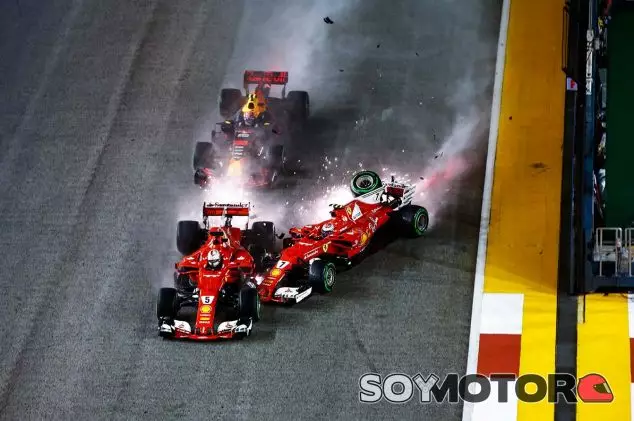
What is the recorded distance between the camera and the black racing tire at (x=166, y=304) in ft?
73.5

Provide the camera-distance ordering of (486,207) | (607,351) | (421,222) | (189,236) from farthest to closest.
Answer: (486,207), (421,222), (189,236), (607,351)

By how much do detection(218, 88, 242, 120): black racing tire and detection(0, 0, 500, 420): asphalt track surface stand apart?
1.56ft

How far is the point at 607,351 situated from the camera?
21.8 meters

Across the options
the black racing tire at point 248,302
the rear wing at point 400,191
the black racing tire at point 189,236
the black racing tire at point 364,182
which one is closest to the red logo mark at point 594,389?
the rear wing at point 400,191

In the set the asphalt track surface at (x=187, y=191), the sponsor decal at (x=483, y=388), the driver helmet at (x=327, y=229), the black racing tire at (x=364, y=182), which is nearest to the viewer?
the sponsor decal at (x=483, y=388)

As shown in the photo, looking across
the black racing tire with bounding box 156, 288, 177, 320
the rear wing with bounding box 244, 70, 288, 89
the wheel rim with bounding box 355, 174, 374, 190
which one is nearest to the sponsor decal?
the black racing tire with bounding box 156, 288, 177, 320

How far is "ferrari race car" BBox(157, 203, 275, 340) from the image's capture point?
22.2 m

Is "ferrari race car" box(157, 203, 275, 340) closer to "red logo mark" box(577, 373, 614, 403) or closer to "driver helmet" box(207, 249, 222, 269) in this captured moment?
"driver helmet" box(207, 249, 222, 269)

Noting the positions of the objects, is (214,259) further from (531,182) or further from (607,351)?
(607,351)

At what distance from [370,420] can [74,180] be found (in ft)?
24.2

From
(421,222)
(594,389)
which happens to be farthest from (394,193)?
(594,389)

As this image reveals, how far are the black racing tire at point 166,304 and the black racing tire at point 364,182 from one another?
3.70m

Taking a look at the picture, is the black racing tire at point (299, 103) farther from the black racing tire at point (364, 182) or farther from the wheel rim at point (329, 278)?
the wheel rim at point (329, 278)

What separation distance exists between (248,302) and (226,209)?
210 cm
